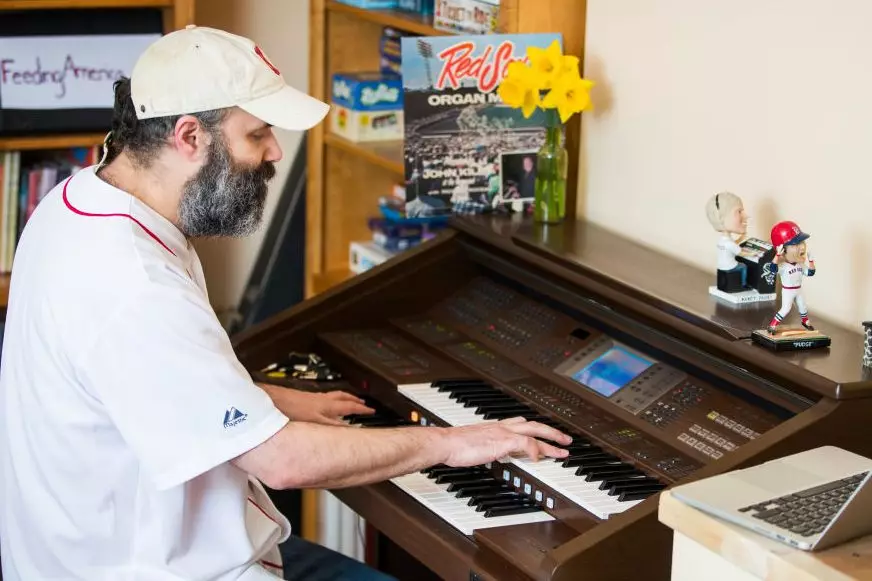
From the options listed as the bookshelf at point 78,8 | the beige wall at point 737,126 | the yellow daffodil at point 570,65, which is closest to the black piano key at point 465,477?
the beige wall at point 737,126

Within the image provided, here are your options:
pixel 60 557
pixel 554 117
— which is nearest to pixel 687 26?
pixel 554 117

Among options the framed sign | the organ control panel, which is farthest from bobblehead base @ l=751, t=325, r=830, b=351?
the framed sign

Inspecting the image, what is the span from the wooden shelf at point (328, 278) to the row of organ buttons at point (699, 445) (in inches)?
65.7

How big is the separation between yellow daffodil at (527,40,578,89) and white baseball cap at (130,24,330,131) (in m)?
0.78

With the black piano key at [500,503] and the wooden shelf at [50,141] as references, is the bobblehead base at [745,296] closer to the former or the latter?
the black piano key at [500,503]

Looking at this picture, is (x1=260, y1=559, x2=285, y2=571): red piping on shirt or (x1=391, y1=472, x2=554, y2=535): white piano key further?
(x1=260, y1=559, x2=285, y2=571): red piping on shirt

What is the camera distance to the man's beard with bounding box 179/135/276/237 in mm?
2119

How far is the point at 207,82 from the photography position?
208 centimetres

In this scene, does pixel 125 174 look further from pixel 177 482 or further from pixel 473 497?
pixel 473 497

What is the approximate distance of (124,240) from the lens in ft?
6.56

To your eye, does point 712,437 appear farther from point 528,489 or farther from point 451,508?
point 451,508

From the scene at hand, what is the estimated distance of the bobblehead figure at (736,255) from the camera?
93.7 inches

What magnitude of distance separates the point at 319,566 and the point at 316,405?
304mm

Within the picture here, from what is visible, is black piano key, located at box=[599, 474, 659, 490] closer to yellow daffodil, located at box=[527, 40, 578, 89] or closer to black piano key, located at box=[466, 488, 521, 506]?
black piano key, located at box=[466, 488, 521, 506]
